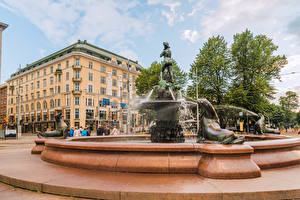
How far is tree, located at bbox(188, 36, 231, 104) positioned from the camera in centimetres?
2992

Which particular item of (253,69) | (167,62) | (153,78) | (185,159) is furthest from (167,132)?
(153,78)

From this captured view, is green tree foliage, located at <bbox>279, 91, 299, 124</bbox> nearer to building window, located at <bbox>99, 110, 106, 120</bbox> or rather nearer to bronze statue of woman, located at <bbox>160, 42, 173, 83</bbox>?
building window, located at <bbox>99, 110, 106, 120</bbox>

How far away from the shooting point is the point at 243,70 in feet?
99.5

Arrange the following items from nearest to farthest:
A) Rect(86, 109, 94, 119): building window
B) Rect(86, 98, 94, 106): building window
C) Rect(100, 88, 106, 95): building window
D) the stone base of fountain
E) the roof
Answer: the stone base of fountain < Rect(86, 109, 94, 119): building window < Rect(86, 98, 94, 106): building window < the roof < Rect(100, 88, 106, 95): building window

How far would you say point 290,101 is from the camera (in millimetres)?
82812

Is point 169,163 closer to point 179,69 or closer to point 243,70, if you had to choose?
point 243,70

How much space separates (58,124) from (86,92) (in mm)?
40960

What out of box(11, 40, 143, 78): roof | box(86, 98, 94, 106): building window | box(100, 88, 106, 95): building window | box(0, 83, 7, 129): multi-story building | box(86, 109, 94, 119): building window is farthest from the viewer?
box(0, 83, 7, 129): multi-story building

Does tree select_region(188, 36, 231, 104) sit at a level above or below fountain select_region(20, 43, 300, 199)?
above

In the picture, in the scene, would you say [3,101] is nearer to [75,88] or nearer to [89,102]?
[75,88]

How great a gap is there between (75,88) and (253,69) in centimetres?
3944

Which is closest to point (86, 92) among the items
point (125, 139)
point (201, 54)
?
point (201, 54)

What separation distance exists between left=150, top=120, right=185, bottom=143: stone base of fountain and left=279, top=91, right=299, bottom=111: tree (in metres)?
93.9

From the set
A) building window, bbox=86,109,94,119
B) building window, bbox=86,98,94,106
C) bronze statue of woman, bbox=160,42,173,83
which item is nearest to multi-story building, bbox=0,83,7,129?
building window, bbox=86,98,94,106
